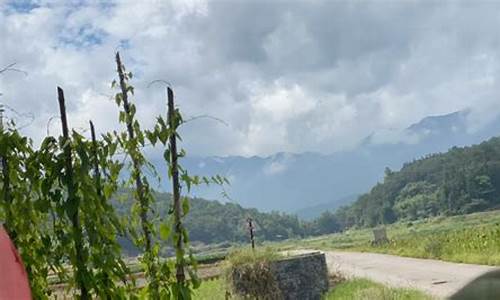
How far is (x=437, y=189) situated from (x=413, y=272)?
193ft

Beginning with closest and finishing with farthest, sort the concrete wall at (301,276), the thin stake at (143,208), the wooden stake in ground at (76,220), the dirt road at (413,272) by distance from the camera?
the wooden stake in ground at (76,220) → the thin stake at (143,208) → the concrete wall at (301,276) → the dirt road at (413,272)

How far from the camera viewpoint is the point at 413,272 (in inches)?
627

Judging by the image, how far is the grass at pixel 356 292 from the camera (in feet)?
32.8

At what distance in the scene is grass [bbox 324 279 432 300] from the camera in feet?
32.4

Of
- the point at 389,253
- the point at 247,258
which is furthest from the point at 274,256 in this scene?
the point at 389,253

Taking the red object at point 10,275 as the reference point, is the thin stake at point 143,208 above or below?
above

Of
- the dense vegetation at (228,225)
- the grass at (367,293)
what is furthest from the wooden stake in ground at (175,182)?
the dense vegetation at (228,225)

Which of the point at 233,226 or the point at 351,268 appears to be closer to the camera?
the point at 351,268

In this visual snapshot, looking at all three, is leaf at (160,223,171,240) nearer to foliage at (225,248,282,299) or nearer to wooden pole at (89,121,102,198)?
wooden pole at (89,121,102,198)

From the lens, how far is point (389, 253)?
2352 centimetres

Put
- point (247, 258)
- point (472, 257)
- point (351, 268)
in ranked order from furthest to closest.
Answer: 1. point (351, 268)
2. point (472, 257)
3. point (247, 258)

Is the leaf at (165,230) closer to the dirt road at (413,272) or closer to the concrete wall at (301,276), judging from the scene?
the dirt road at (413,272)

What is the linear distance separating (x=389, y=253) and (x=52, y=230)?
70.6ft

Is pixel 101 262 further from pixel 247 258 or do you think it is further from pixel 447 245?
pixel 447 245
